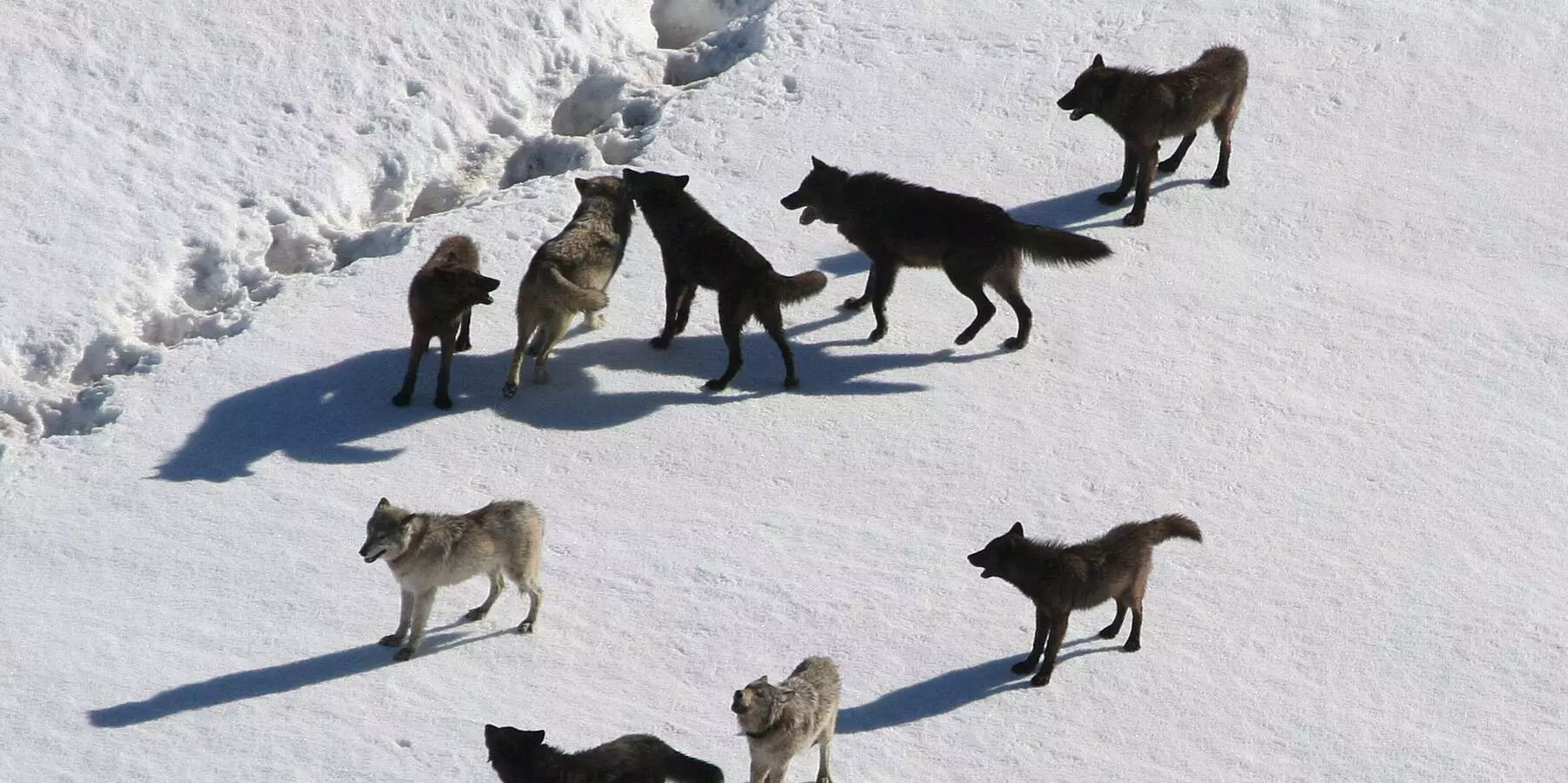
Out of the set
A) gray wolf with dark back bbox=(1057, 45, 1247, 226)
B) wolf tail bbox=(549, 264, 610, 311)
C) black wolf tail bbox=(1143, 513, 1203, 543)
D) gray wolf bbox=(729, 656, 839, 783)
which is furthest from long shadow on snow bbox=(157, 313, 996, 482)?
gray wolf bbox=(729, 656, 839, 783)

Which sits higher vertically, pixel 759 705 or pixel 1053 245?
pixel 1053 245

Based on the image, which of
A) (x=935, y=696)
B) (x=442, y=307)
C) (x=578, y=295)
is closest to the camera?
(x=935, y=696)

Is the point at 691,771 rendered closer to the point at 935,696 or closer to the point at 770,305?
the point at 935,696

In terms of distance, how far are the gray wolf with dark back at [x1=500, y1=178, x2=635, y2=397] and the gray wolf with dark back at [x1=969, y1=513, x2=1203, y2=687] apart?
430 cm

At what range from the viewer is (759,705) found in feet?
34.5

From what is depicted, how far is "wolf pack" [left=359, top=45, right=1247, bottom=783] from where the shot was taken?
10.7m

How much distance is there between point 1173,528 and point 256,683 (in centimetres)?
598

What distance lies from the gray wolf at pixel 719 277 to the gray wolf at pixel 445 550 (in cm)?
340

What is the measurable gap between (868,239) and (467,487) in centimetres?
426

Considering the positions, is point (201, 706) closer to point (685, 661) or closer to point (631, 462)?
point (685, 661)

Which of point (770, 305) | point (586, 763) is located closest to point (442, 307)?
point (770, 305)

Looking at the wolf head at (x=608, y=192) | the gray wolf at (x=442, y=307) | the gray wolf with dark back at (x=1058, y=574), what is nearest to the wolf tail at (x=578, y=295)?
the gray wolf at (x=442, y=307)

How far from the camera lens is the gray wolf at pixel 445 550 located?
11.9m

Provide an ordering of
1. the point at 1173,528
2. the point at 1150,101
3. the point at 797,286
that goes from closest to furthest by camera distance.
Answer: the point at 1173,528 → the point at 797,286 → the point at 1150,101
